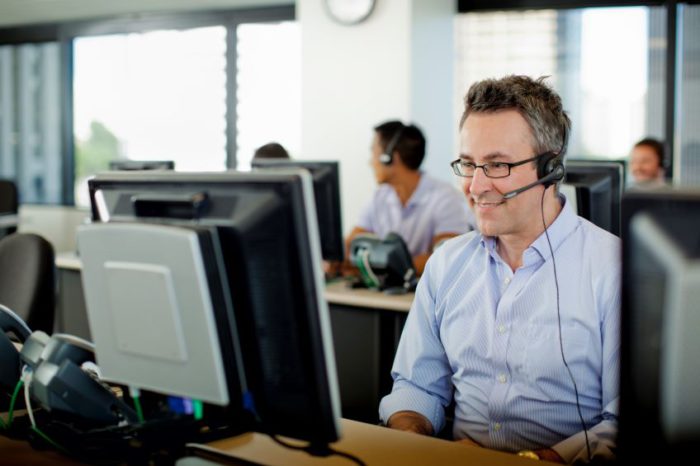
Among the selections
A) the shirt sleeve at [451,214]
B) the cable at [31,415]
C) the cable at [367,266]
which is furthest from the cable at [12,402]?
the shirt sleeve at [451,214]

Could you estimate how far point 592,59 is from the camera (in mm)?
5078

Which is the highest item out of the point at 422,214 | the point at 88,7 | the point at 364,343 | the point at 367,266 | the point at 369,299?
the point at 88,7

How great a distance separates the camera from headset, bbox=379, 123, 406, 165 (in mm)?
3803

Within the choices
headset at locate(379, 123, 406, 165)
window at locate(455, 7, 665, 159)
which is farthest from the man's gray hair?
window at locate(455, 7, 665, 159)

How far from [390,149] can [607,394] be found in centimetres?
239

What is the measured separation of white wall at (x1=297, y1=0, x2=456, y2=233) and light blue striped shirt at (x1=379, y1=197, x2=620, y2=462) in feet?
11.1

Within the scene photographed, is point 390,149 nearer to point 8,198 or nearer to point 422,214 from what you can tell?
point 422,214

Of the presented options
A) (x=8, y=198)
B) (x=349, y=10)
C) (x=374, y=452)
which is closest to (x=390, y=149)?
(x=349, y=10)

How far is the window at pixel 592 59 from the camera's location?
4.91 m

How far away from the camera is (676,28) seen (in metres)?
4.83

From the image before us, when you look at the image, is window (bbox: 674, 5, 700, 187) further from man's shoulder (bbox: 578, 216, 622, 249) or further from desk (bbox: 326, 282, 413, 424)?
man's shoulder (bbox: 578, 216, 622, 249)

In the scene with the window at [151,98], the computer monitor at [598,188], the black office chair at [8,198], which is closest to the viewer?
the computer monitor at [598,188]

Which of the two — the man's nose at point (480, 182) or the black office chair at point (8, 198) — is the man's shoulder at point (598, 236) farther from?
the black office chair at point (8, 198)

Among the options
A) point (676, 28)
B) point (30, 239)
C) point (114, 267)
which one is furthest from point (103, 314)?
point (676, 28)
